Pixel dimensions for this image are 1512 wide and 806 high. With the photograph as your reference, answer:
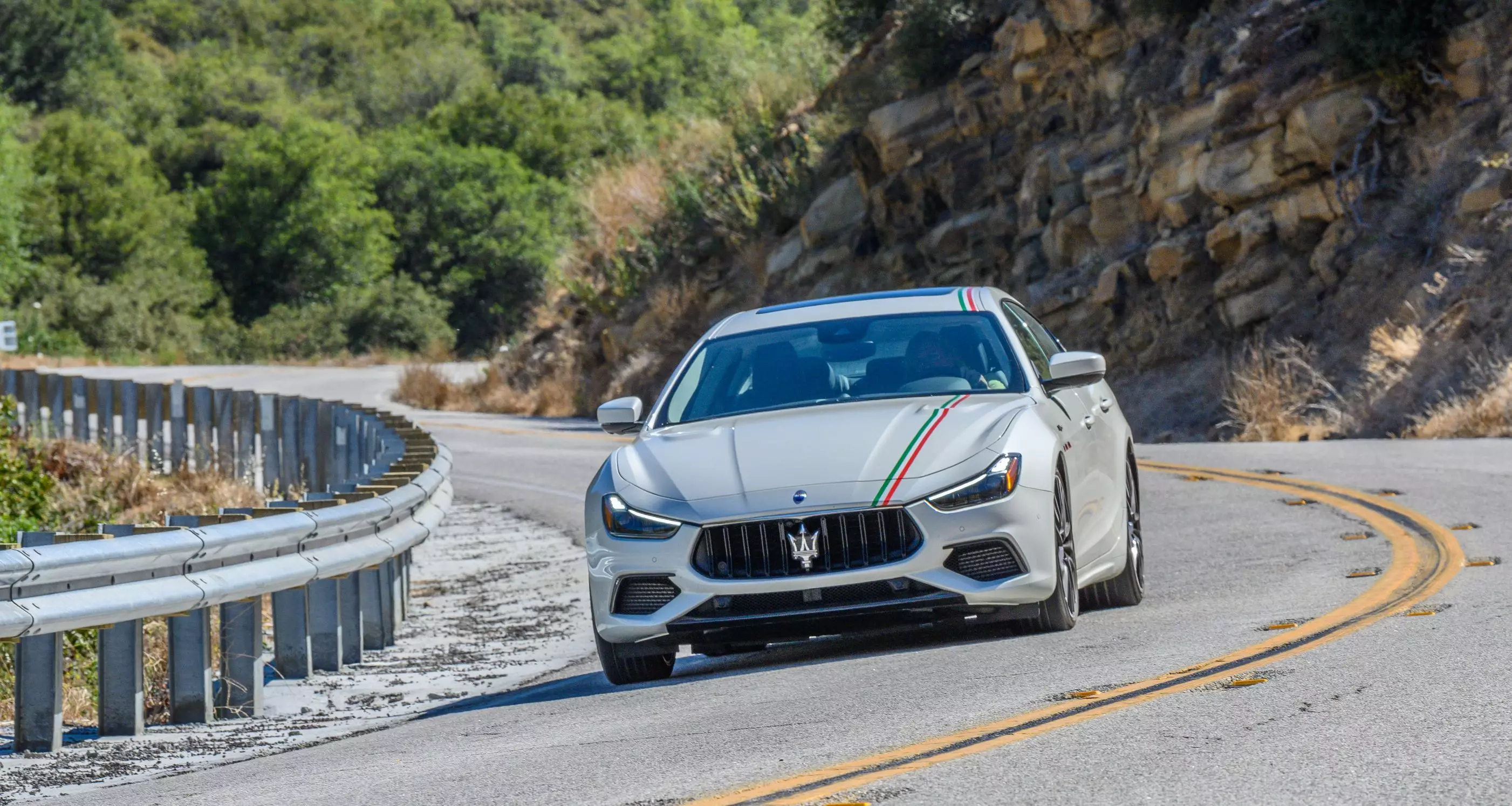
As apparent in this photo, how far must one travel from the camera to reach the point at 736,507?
7.77m

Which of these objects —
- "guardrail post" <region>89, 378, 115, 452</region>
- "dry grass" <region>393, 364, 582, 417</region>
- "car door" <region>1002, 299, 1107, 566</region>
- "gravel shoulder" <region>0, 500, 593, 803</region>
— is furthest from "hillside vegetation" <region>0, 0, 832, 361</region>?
"car door" <region>1002, 299, 1107, 566</region>

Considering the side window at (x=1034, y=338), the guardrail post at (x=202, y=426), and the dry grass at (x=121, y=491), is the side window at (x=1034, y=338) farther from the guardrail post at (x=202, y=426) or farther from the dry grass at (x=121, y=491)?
the guardrail post at (x=202, y=426)

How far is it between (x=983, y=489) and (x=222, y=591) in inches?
114

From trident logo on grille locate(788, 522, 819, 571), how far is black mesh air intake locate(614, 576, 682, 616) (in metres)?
0.48

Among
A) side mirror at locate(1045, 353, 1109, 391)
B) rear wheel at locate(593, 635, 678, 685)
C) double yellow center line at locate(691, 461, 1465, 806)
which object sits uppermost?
side mirror at locate(1045, 353, 1109, 391)

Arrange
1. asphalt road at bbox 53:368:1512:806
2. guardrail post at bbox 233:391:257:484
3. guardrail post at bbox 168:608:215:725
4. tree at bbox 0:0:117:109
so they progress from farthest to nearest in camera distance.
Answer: tree at bbox 0:0:117:109, guardrail post at bbox 233:391:257:484, guardrail post at bbox 168:608:215:725, asphalt road at bbox 53:368:1512:806

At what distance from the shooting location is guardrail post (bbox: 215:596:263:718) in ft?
Result: 25.9

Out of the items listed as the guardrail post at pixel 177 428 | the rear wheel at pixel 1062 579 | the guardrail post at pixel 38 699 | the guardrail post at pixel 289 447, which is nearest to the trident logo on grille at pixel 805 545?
the rear wheel at pixel 1062 579

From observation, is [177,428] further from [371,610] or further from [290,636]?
[290,636]

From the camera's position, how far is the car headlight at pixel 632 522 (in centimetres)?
789

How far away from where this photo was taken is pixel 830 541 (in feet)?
25.4

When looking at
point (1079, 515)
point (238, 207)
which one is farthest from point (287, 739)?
point (238, 207)

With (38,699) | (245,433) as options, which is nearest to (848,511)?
(38,699)

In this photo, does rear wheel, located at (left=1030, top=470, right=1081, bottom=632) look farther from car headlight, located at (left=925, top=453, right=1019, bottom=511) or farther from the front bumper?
car headlight, located at (left=925, top=453, right=1019, bottom=511)
